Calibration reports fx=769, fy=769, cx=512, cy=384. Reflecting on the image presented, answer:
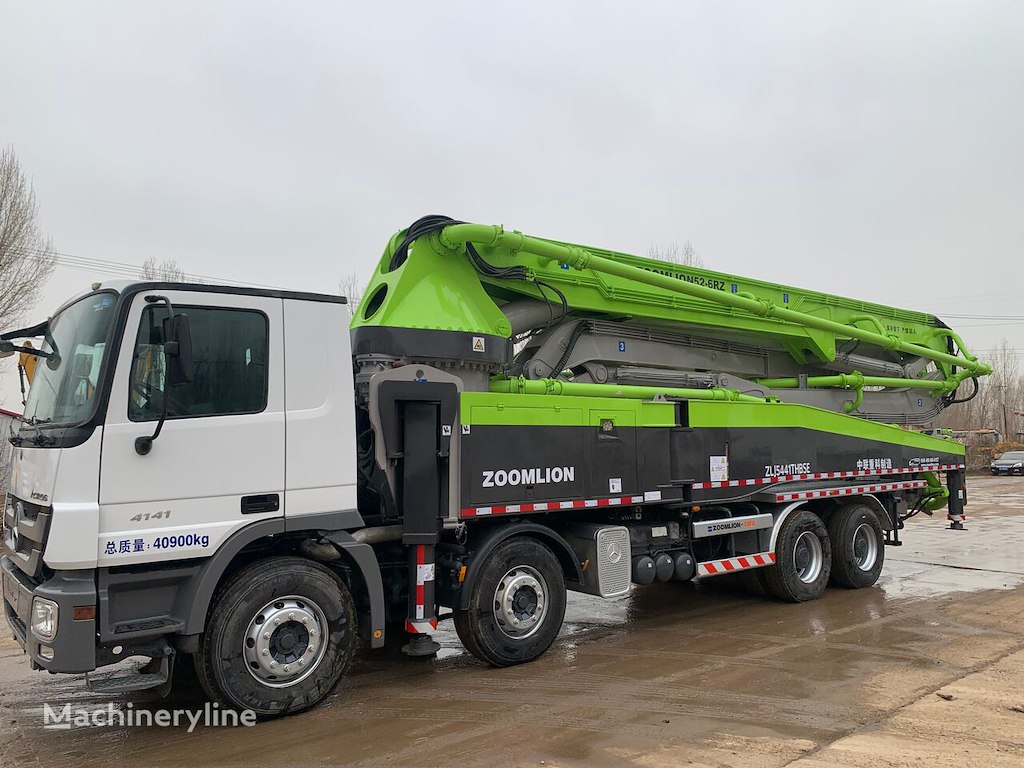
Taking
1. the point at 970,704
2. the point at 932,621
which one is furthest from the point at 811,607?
the point at 970,704

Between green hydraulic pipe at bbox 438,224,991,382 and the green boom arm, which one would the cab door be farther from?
green hydraulic pipe at bbox 438,224,991,382

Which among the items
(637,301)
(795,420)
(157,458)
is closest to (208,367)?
(157,458)

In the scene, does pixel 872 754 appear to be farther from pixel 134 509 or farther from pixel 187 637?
pixel 134 509

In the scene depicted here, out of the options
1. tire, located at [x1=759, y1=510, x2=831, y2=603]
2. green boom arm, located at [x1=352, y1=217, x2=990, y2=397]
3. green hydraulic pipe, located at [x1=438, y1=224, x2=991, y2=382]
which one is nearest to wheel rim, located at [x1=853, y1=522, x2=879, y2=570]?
tire, located at [x1=759, y1=510, x2=831, y2=603]

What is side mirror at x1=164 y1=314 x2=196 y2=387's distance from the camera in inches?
165

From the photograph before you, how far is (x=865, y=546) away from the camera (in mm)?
9164

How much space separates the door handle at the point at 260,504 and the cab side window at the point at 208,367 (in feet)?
1.76

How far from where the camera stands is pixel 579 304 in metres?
7.24

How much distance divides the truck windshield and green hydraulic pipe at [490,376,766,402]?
2.99 metres

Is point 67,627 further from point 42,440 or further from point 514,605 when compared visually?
point 514,605

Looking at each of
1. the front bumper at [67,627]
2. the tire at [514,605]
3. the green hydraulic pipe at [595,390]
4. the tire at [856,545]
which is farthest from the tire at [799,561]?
the front bumper at [67,627]

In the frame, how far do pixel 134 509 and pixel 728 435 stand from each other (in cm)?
534

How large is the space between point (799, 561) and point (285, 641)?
5.90 meters

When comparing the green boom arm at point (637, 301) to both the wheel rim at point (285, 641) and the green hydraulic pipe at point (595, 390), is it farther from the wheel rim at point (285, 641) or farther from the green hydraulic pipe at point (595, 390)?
the wheel rim at point (285, 641)
